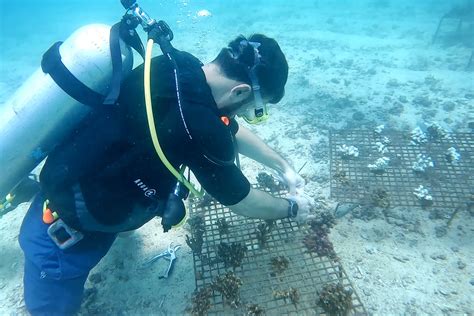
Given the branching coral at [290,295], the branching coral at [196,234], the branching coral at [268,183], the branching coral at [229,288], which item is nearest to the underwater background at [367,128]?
the branching coral at [196,234]

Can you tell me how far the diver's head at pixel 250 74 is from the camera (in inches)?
120

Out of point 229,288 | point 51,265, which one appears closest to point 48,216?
point 51,265

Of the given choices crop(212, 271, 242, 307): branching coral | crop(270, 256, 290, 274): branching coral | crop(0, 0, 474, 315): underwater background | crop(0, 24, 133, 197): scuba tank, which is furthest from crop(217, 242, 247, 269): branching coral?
crop(0, 24, 133, 197): scuba tank

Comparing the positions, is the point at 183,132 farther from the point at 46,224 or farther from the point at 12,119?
the point at 46,224

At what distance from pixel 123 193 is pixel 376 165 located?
16.1 feet

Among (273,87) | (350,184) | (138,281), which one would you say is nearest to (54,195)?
(138,281)

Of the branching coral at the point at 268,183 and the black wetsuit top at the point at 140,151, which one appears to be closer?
the black wetsuit top at the point at 140,151

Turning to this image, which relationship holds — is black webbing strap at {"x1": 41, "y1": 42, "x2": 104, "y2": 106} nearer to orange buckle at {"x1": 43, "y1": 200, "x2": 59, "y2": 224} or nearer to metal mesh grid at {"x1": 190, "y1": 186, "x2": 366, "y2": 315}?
orange buckle at {"x1": 43, "y1": 200, "x2": 59, "y2": 224}

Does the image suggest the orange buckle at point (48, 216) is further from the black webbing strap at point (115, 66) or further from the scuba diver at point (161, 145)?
the black webbing strap at point (115, 66)

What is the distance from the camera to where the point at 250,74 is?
306 cm

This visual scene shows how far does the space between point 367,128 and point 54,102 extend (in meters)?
7.01

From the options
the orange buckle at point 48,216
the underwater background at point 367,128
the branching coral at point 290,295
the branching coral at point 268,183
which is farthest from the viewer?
the branching coral at point 268,183

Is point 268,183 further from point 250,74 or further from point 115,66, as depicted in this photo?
point 115,66

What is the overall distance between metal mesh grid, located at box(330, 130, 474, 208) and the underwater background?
0.68 feet
